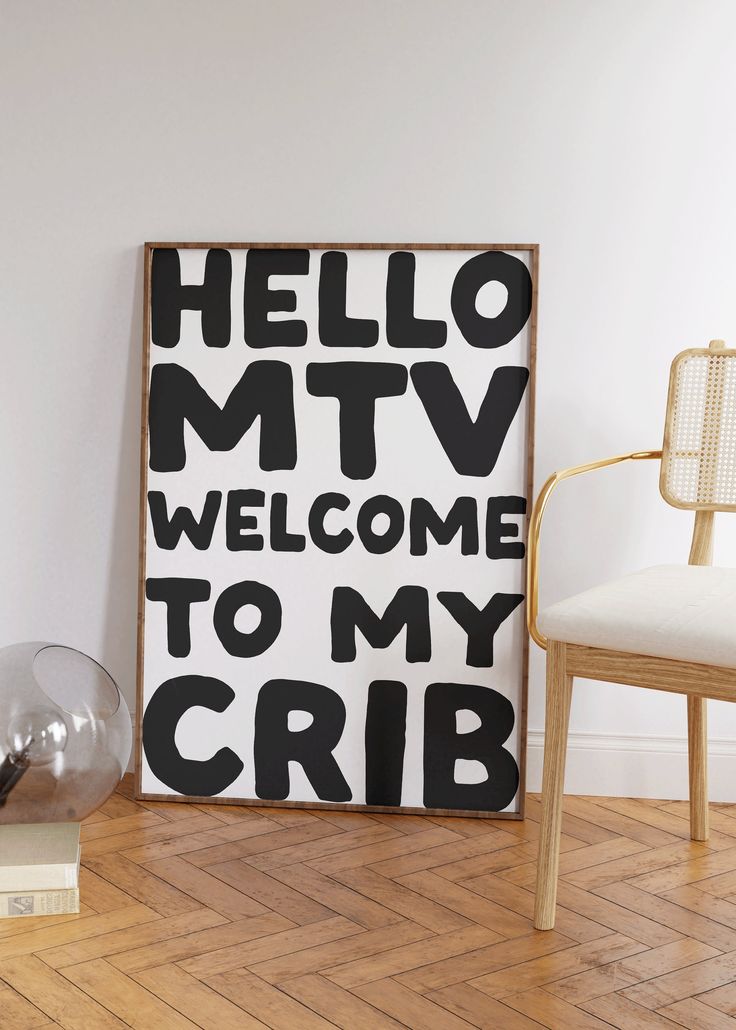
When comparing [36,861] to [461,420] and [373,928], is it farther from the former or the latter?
[461,420]

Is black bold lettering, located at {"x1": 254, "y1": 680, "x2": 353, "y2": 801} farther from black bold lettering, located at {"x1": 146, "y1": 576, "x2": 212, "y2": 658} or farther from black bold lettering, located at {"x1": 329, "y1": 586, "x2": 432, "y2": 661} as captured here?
black bold lettering, located at {"x1": 146, "y1": 576, "x2": 212, "y2": 658}

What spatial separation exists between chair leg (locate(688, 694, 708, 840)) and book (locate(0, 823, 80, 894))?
1204mm

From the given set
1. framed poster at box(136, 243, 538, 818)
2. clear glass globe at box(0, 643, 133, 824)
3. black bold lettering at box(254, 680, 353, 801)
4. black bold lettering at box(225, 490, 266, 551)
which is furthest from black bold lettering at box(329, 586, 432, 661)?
clear glass globe at box(0, 643, 133, 824)

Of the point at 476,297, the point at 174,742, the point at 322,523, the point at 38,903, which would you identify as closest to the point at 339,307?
the point at 476,297

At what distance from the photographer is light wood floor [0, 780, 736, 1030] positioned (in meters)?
1.62

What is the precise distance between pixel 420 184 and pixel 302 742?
49.1 inches

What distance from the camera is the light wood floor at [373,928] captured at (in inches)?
63.7

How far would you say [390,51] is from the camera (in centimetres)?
A: 242

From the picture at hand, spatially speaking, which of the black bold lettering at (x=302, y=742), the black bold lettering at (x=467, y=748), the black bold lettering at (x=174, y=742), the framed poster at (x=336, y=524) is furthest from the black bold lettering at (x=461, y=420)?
the black bold lettering at (x=174, y=742)

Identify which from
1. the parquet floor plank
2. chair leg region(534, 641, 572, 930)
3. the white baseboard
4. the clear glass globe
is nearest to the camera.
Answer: the parquet floor plank

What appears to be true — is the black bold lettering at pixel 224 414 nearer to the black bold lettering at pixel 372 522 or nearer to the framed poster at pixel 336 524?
the framed poster at pixel 336 524

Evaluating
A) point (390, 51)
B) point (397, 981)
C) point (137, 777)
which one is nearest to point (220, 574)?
point (137, 777)

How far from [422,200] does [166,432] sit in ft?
2.49

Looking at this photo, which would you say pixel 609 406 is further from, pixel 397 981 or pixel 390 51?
pixel 397 981
